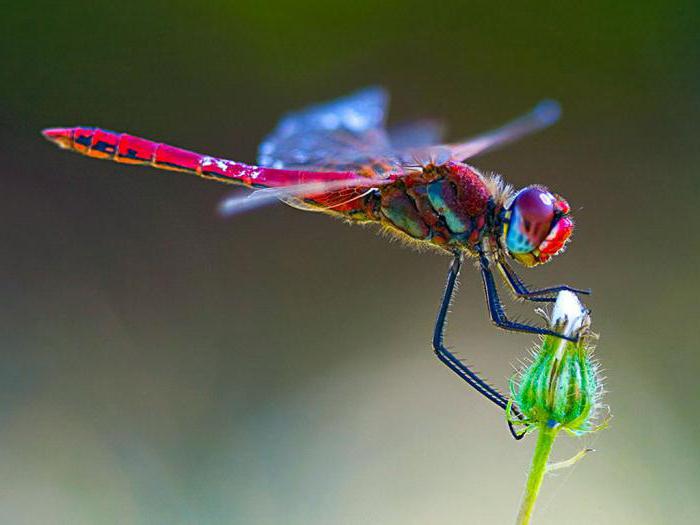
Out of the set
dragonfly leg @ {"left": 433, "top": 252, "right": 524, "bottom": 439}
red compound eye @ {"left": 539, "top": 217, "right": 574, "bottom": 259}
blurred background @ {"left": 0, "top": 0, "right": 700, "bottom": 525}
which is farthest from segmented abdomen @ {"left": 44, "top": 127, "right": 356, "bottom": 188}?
blurred background @ {"left": 0, "top": 0, "right": 700, "bottom": 525}

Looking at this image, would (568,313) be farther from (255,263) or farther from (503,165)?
(503,165)

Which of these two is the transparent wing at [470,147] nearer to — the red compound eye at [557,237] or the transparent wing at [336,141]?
the transparent wing at [336,141]

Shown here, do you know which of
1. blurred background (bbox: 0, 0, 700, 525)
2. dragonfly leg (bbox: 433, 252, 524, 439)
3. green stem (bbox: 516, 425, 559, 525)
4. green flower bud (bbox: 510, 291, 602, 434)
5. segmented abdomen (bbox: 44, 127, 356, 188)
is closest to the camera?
green stem (bbox: 516, 425, 559, 525)

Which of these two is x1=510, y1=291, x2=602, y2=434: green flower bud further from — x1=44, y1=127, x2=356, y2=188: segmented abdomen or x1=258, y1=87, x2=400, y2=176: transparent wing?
x1=44, y1=127, x2=356, y2=188: segmented abdomen

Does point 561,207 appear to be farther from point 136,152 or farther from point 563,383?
point 136,152

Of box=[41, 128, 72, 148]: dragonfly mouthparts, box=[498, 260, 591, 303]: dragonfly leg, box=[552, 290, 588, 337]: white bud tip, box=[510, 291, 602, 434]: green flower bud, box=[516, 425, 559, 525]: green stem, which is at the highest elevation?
box=[41, 128, 72, 148]: dragonfly mouthparts
